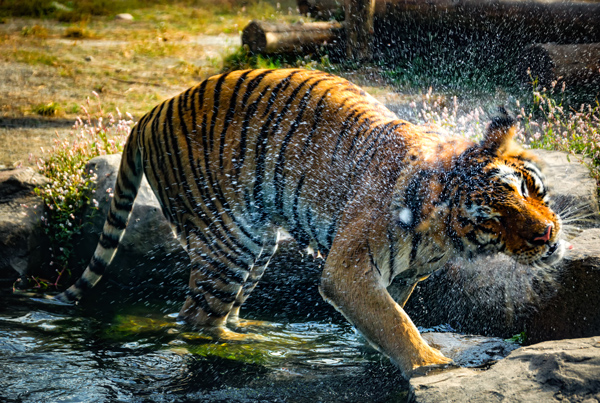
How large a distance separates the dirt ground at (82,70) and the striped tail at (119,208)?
198 cm

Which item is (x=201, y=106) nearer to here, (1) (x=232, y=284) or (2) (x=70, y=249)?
(1) (x=232, y=284)

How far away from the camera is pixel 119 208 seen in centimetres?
372

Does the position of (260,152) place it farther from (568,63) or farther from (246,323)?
(568,63)

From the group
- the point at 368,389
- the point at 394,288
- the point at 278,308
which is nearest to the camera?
the point at 368,389

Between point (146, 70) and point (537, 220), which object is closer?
point (537, 220)

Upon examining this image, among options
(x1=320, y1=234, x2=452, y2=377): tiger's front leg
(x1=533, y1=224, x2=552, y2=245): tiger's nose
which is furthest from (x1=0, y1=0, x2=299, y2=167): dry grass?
(x1=533, y1=224, x2=552, y2=245): tiger's nose

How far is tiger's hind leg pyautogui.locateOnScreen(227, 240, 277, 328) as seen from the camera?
3.78 m

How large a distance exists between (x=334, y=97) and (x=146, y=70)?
6.54 metres

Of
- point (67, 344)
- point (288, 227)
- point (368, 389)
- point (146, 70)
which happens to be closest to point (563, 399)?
point (368, 389)

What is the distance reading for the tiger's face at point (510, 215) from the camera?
248 cm

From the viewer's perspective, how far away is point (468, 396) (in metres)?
2.25

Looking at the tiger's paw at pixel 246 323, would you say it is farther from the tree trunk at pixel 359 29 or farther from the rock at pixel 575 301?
the tree trunk at pixel 359 29

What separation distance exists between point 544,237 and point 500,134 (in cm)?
50

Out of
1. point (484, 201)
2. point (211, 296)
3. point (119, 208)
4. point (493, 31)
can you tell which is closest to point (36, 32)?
point (493, 31)
